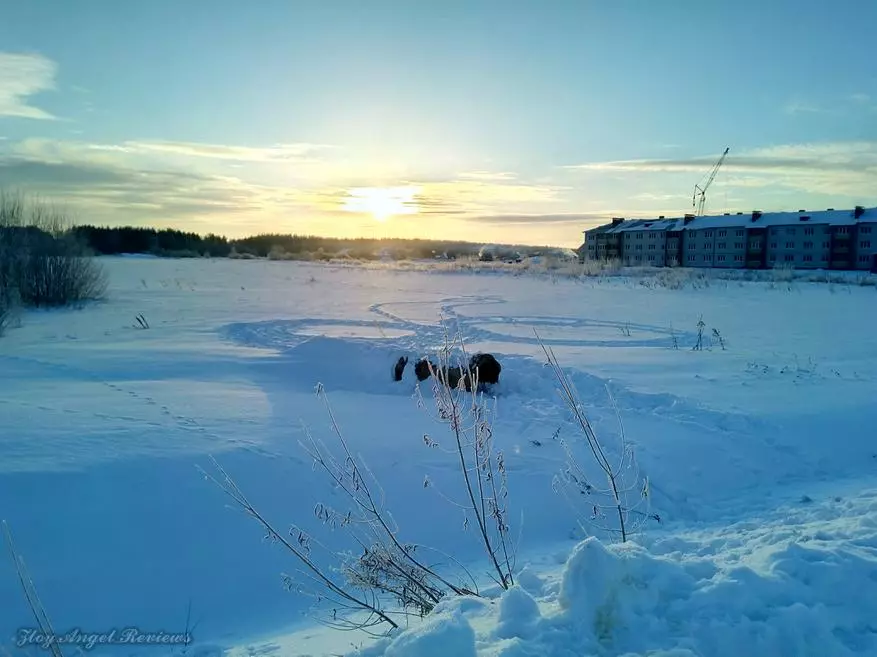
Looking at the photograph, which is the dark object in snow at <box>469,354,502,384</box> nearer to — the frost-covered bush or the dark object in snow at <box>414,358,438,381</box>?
the dark object in snow at <box>414,358,438,381</box>

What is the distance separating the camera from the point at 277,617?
4.73 metres

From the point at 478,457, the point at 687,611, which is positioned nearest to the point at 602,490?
the point at 478,457

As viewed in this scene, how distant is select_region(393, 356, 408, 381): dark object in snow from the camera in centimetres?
1082

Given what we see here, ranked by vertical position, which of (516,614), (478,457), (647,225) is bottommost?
(516,614)

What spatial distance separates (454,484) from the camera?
6742 millimetres

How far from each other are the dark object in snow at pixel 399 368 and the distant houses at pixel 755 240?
4289 cm

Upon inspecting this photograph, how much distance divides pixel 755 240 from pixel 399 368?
198 ft

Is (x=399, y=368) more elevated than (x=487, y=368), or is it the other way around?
(x=487, y=368)

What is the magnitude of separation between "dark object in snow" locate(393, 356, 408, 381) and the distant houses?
42.9 metres

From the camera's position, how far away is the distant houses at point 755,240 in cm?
5653

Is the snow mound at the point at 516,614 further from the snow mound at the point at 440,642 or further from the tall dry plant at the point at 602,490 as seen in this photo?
the tall dry plant at the point at 602,490

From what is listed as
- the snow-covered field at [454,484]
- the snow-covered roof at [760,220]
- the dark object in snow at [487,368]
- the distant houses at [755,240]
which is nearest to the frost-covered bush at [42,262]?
the snow-covered field at [454,484]

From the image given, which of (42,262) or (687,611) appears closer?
(687,611)

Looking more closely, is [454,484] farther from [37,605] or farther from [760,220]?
[760,220]
